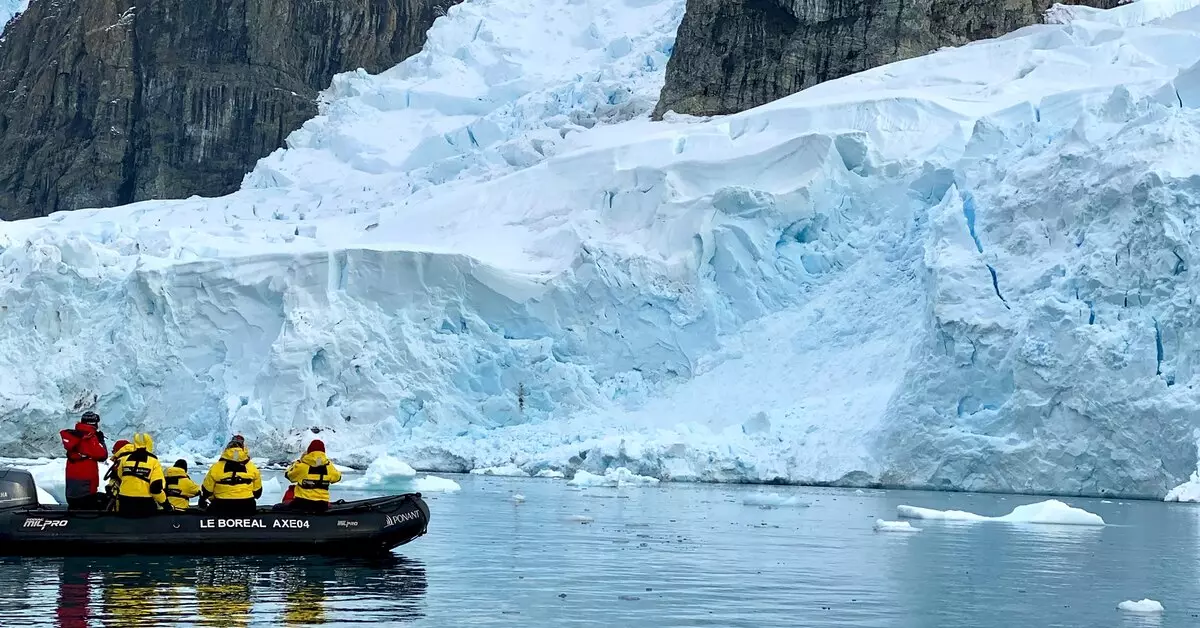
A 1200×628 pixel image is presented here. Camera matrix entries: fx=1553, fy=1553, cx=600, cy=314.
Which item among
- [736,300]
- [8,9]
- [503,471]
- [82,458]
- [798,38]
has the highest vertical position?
[8,9]

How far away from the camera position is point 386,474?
21250 millimetres

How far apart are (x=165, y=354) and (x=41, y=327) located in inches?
86.5

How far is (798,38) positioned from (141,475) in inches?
1061

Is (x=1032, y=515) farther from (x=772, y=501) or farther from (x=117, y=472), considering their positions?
(x=117, y=472)

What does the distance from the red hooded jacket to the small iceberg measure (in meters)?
11.8

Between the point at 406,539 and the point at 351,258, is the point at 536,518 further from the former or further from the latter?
the point at 351,258

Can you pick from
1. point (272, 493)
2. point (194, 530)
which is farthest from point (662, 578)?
point (272, 493)

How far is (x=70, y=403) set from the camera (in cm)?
2545

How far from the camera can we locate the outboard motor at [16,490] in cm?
1136

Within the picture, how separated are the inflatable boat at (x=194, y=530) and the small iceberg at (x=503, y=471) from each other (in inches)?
453

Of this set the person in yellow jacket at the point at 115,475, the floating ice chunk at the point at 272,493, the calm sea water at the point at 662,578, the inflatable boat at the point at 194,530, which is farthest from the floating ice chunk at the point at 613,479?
the person in yellow jacket at the point at 115,475

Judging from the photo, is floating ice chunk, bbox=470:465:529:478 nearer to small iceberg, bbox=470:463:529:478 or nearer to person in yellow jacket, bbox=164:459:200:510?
small iceberg, bbox=470:463:529:478

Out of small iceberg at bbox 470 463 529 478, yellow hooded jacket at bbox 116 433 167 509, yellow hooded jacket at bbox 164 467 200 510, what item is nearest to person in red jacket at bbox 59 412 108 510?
yellow hooded jacket at bbox 116 433 167 509

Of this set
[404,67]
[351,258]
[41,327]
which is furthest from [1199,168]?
[404,67]
